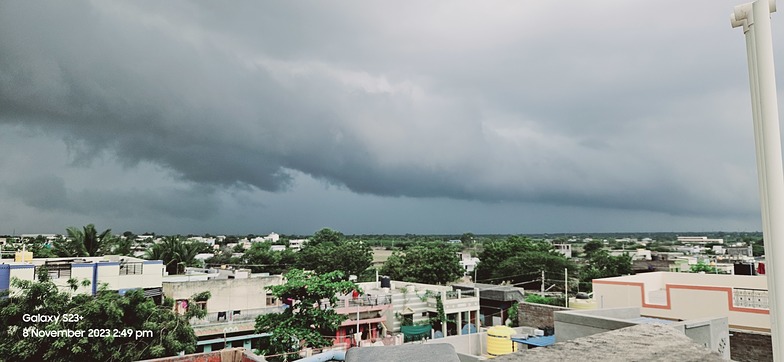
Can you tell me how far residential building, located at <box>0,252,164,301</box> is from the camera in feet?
47.7

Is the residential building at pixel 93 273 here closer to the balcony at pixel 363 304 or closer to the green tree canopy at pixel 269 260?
the balcony at pixel 363 304

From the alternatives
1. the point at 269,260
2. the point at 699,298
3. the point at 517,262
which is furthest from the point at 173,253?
the point at 699,298

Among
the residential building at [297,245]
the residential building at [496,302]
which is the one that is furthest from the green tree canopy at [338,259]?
the residential building at [496,302]

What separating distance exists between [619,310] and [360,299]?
464 inches

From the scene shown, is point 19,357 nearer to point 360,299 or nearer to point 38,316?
point 38,316

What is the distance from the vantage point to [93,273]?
53.0 feet

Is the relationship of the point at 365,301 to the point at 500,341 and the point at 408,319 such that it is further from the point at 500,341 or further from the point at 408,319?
the point at 500,341

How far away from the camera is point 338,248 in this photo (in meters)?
46.8

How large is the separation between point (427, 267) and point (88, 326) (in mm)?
28014

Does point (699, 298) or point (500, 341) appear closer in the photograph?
point (699, 298)

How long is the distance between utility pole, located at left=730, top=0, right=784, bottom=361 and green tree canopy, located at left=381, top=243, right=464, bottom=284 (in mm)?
35906

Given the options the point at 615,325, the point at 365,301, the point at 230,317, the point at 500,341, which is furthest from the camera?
the point at 365,301

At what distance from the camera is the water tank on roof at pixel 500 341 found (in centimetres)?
1329

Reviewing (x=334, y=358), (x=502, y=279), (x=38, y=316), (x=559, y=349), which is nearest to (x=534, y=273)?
(x=502, y=279)
